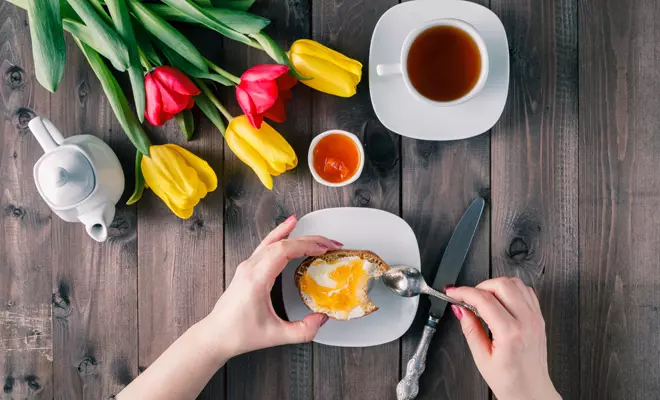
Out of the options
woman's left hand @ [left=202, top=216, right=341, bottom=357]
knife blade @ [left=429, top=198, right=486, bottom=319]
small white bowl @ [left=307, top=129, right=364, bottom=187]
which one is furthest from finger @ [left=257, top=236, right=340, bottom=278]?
knife blade @ [left=429, top=198, right=486, bottom=319]

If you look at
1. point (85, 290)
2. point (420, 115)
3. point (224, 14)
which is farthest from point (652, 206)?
point (85, 290)

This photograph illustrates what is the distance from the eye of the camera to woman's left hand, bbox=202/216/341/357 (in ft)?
3.11

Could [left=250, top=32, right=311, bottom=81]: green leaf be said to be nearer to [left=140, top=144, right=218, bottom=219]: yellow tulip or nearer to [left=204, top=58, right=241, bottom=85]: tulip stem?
[left=204, top=58, right=241, bottom=85]: tulip stem

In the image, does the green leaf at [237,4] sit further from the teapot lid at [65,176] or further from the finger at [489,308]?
the finger at [489,308]

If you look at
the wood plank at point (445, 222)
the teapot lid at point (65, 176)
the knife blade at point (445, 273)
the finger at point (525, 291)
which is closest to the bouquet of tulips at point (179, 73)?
the teapot lid at point (65, 176)

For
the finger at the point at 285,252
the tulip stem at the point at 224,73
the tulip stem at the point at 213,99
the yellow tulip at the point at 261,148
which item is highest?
the tulip stem at the point at 224,73

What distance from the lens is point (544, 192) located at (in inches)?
42.2

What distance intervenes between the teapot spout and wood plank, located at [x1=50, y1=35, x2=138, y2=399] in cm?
9

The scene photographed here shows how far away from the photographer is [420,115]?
1.03m

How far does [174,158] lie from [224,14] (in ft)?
0.90

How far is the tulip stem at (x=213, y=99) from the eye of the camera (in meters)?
1.02

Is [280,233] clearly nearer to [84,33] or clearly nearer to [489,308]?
[489,308]

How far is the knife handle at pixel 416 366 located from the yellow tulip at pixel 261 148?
40 cm

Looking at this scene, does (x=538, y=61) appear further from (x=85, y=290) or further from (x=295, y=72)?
(x=85, y=290)
